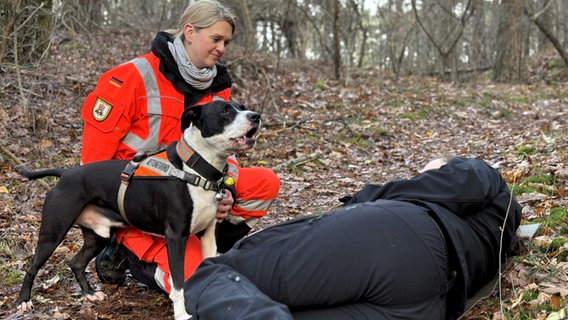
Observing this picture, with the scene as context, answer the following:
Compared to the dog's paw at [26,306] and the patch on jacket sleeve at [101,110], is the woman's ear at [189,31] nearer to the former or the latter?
the patch on jacket sleeve at [101,110]

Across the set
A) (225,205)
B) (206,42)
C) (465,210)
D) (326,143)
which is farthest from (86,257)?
(326,143)

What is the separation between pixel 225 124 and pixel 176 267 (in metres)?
0.95

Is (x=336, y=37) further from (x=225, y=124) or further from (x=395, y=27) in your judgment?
(x=225, y=124)

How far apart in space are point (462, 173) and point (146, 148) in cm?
230

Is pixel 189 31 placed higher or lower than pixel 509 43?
higher

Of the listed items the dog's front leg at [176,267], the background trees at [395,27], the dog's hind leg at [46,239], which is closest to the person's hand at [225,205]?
the dog's front leg at [176,267]

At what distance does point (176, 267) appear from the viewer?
11.8 feet

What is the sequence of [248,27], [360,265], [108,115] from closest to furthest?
[360,265]
[108,115]
[248,27]

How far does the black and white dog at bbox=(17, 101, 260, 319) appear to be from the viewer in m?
3.59

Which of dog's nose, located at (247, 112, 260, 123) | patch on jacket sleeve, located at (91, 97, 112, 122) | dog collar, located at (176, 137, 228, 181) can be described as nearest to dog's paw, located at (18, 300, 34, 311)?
patch on jacket sleeve, located at (91, 97, 112, 122)

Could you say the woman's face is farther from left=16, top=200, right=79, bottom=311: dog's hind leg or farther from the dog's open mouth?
left=16, top=200, right=79, bottom=311: dog's hind leg

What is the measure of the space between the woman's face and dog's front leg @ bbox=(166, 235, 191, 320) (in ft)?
4.39

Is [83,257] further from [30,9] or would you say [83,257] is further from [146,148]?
[30,9]

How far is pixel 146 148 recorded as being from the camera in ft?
13.8
